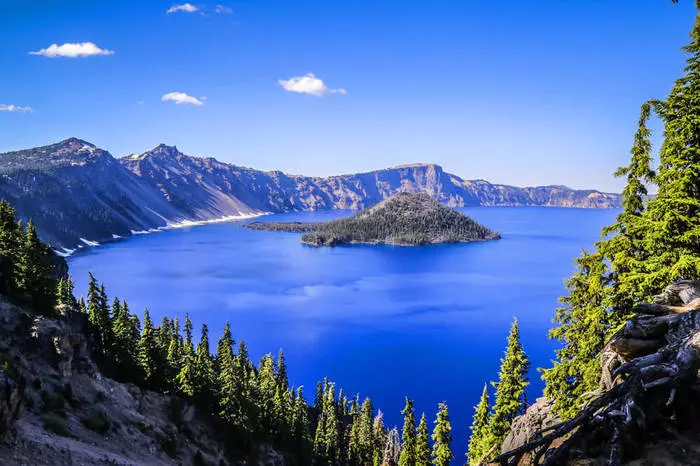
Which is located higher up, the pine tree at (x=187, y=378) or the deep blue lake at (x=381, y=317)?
the pine tree at (x=187, y=378)

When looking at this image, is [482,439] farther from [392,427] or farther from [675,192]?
[392,427]

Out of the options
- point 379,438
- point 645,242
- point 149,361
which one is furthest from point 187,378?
point 645,242

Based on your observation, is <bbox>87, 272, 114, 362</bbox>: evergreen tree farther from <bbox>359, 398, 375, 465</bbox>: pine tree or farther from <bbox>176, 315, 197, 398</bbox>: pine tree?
<bbox>359, 398, 375, 465</bbox>: pine tree

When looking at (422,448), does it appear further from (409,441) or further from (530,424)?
(530,424)

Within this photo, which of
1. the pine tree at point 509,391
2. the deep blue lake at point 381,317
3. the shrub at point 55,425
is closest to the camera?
the shrub at point 55,425

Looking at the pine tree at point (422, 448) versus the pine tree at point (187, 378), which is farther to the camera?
the pine tree at point (187, 378)

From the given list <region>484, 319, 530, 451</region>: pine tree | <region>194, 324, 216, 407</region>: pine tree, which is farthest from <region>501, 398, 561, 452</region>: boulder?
<region>194, 324, 216, 407</region>: pine tree

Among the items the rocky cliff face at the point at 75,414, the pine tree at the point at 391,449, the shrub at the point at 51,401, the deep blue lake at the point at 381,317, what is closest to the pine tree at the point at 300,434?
the rocky cliff face at the point at 75,414

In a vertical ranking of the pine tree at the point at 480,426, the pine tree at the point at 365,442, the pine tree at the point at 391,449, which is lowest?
the pine tree at the point at 391,449

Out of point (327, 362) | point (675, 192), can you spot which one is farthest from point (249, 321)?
point (675, 192)

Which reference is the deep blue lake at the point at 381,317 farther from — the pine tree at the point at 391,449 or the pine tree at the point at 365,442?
the pine tree at the point at 365,442

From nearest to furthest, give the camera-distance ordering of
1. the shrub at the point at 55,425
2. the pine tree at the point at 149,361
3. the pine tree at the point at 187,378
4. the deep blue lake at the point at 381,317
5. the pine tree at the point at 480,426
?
the shrub at the point at 55,425 < the pine tree at the point at 480,426 < the pine tree at the point at 187,378 < the pine tree at the point at 149,361 < the deep blue lake at the point at 381,317

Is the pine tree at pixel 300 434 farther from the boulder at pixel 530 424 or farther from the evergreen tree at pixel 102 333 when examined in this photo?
the boulder at pixel 530 424

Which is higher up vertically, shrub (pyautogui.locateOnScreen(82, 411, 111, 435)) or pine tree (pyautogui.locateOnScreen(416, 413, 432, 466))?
shrub (pyautogui.locateOnScreen(82, 411, 111, 435))
